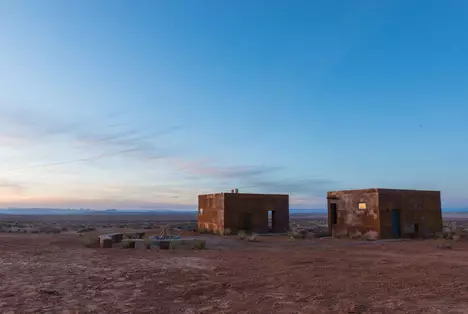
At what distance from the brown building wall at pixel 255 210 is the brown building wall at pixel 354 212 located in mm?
3894

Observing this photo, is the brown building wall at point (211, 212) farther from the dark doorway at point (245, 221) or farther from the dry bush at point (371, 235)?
the dry bush at point (371, 235)

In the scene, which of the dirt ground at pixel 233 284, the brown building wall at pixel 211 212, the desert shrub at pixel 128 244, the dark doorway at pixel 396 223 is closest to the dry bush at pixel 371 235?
the dark doorway at pixel 396 223

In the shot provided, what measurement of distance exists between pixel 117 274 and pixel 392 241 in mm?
16340

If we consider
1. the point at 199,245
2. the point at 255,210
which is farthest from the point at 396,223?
the point at 199,245

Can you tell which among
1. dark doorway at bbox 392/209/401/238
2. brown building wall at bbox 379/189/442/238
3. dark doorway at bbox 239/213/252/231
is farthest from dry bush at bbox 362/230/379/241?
dark doorway at bbox 239/213/252/231

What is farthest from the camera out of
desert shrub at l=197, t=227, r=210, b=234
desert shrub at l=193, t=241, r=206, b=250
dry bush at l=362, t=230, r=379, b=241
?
desert shrub at l=197, t=227, r=210, b=234

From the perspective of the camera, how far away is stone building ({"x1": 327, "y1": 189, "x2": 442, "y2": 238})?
23.3m

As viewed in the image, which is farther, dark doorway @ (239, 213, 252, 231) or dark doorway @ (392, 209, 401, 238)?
dark doorway @ (239, 213, 252, 231)

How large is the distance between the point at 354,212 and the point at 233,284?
1718cm

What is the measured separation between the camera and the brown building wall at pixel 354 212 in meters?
23.4

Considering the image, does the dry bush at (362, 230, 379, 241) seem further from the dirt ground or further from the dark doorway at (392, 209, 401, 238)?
the dirt ground

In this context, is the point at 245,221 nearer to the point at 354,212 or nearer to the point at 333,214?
the point at 333,214

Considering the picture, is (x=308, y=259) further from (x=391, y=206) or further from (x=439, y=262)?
(x=391, y=206)

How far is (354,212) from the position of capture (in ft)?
81.5
